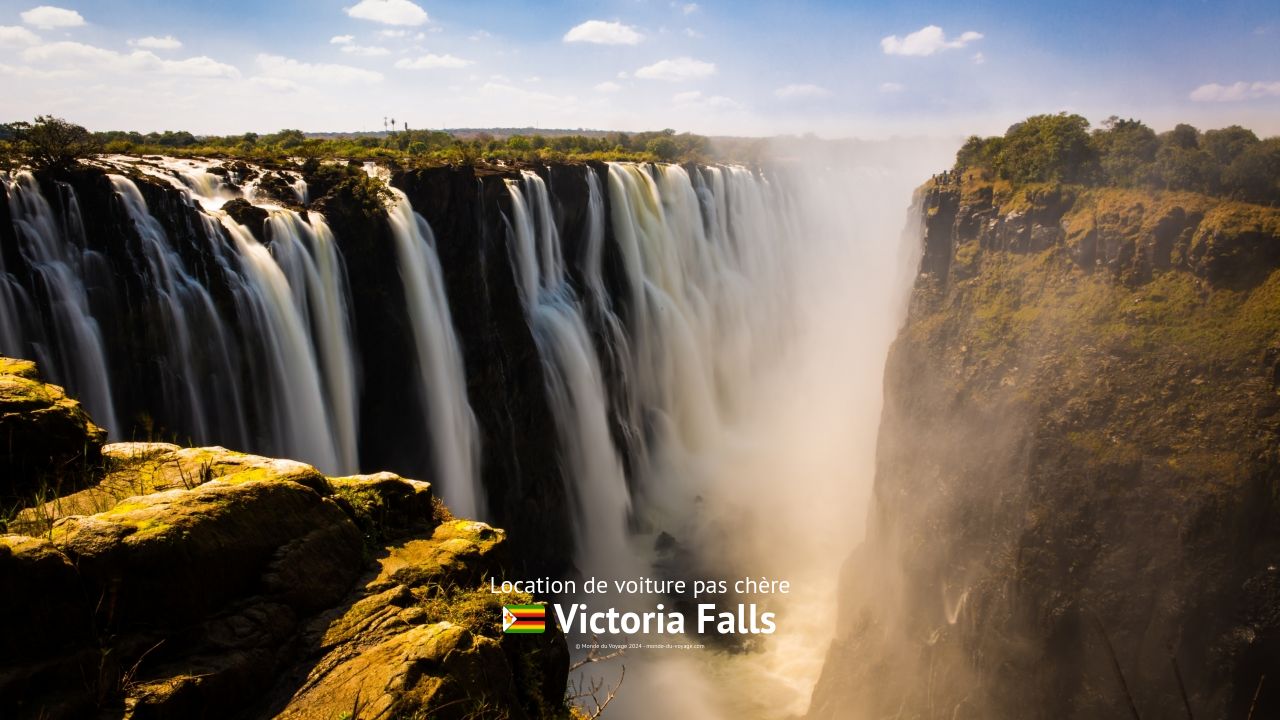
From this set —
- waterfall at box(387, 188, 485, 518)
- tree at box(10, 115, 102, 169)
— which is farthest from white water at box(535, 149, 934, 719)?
tree at box(10, 115, 102, 169)

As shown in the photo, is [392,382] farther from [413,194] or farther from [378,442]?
[413,194]

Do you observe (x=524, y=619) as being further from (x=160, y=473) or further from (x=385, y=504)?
(x=160, y=473)

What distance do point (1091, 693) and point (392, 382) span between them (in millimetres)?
20424

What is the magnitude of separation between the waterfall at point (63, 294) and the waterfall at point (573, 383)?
13085mm

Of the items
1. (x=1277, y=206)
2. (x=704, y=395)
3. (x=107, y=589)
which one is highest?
(x=1277, y=206)

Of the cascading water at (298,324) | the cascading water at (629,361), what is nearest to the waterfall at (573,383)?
the cascading water at (629,361)

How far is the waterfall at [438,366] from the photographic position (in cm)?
2036

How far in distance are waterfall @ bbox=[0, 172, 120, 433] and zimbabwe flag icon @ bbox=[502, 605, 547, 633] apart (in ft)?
38.1

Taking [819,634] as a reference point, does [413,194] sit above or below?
above

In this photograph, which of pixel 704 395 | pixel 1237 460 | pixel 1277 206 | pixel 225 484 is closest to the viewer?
pixel 225 484

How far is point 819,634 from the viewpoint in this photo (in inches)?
907

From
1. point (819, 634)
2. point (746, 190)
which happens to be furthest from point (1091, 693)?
point (746, 190)

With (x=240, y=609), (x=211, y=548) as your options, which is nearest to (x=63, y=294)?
(x=211, y=548)

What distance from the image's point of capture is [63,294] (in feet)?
43.7
